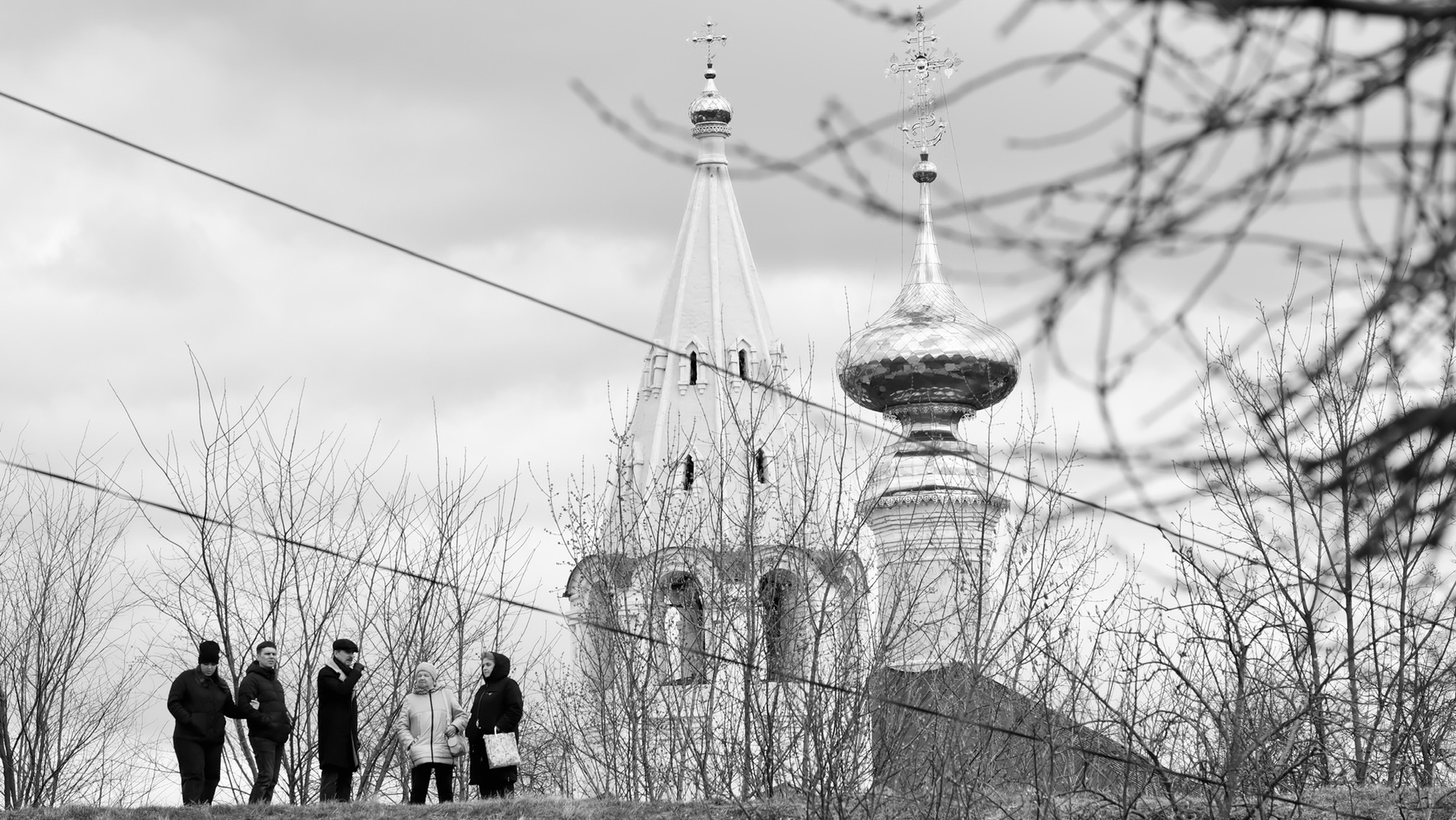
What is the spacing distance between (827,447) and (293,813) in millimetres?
10463

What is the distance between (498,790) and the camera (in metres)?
13.8

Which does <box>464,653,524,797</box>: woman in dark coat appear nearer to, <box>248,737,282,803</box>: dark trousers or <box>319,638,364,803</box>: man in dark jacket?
<box>319,638,364,803</box>: man in dark jacket

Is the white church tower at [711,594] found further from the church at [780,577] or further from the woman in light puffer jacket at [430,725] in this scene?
the woman in light puffer jacket at [430,725]

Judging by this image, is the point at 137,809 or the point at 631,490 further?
the point at 631,490

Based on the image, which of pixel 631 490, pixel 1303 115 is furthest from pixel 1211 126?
pixel 631 490

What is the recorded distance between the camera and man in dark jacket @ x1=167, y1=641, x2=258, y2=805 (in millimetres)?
12414

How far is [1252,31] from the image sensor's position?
10.5 ft

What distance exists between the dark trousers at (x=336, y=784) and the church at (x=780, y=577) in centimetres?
192

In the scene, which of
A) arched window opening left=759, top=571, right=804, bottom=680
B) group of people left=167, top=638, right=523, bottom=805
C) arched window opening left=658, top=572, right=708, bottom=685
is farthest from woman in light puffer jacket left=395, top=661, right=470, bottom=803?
arched window opening left=658, top=572, right=708, bottom=685

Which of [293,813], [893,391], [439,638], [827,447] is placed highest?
[893,391]

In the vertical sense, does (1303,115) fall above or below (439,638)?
below

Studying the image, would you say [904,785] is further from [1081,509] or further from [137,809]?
[1081,509]

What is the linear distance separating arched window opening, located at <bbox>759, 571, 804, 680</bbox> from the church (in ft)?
0.12

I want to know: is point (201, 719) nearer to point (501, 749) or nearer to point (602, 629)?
point (501, 749)
